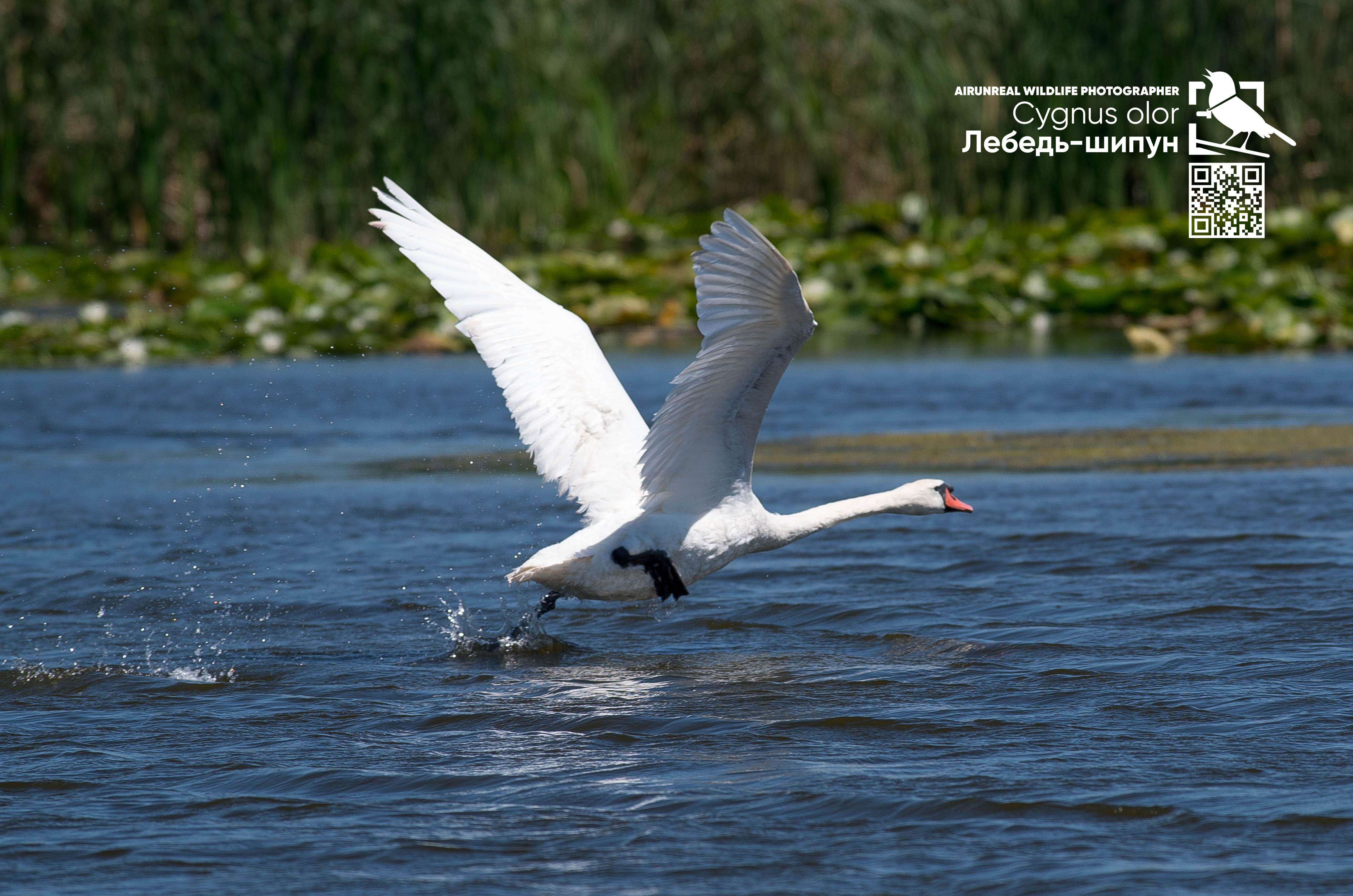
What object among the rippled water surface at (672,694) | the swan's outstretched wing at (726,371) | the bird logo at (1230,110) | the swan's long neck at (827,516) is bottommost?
the rippled water surface at (672,694)

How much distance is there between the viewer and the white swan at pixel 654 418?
5.09 metres

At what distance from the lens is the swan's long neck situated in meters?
6.35

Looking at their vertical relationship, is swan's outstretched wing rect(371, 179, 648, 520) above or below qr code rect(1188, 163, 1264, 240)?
below

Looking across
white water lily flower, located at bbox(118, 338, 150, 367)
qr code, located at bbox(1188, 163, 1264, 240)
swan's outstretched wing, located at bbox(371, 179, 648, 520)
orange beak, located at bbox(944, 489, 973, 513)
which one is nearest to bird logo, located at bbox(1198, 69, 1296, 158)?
qr code, located at bbox(1188, 163, 1264, 240)

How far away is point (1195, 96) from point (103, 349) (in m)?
10.2

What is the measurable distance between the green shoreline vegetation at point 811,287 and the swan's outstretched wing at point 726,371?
855cm

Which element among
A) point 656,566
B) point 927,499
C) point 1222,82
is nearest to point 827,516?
point 927,499

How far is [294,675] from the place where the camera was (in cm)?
578

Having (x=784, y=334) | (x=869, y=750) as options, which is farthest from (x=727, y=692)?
(x=784, y=334)

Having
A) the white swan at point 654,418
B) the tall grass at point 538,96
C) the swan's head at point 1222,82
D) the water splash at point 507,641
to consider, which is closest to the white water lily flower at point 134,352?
the tall grass at point 538,96

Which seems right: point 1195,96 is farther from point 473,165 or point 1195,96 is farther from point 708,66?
point 473,165

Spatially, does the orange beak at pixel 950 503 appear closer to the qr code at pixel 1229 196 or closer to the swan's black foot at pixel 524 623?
the swan's black foot at pixel 524 623

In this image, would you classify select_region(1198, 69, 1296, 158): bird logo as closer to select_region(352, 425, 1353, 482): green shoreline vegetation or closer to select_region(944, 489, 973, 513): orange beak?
select_region(352, 425, 1353, 482): green shoreline vegetation

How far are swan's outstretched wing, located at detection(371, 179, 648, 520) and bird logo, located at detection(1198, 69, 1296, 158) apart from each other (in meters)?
11.4
